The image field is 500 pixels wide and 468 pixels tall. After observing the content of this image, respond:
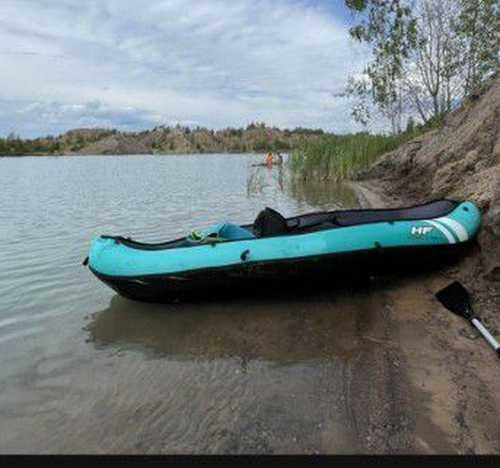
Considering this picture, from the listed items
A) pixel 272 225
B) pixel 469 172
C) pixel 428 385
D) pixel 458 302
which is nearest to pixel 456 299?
pixel 458 302

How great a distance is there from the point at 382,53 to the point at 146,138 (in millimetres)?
69740

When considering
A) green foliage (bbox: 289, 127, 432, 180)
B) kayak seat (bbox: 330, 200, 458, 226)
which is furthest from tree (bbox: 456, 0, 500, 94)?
kayak seat (bbox: 330, 200, 458, 226)

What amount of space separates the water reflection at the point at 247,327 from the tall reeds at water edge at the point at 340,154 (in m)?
12.9

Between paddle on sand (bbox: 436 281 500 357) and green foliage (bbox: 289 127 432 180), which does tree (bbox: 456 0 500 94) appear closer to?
green foliage (bbox: 289 127 432 180)

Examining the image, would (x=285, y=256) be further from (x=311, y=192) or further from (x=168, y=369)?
(x=311, y=192)

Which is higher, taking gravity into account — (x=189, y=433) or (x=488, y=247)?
(x=488, y=247)

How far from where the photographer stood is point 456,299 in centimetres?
445

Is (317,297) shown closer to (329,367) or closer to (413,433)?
(329,367)

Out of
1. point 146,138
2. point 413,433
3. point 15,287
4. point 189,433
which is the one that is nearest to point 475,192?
point 413,433

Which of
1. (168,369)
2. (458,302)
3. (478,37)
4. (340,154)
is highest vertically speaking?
(478,37)

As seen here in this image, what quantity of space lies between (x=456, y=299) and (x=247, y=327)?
1.71 m

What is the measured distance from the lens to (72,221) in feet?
37.5

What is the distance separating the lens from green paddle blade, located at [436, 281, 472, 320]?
4352 millimetres

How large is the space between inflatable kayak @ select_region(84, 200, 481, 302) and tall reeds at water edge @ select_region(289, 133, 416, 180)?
12507 millimetres
